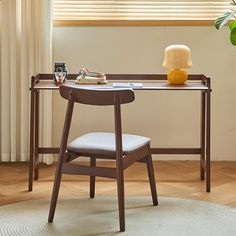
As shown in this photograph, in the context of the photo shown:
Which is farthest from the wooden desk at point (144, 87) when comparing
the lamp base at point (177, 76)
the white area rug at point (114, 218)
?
the white area rug at point (114, 218)

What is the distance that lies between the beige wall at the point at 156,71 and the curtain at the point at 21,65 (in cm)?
16

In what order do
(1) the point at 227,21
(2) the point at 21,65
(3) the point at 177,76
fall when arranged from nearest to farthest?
(3) the point at 177,76, (1) the point at 227,21, (2) the point at 21,65

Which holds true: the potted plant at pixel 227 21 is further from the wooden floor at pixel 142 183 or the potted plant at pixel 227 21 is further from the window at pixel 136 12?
the wooden floor at pixel 142 183

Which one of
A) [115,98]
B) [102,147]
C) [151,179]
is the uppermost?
[115,98]

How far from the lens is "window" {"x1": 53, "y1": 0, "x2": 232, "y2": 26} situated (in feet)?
14.7

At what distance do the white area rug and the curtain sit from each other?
103 cm

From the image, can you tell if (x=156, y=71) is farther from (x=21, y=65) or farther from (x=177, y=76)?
(x=21, y=65)

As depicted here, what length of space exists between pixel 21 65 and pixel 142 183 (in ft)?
3.96

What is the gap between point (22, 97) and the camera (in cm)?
445

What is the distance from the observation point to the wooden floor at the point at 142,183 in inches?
146

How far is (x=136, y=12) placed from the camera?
4.52 m

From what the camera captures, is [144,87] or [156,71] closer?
[144,87]

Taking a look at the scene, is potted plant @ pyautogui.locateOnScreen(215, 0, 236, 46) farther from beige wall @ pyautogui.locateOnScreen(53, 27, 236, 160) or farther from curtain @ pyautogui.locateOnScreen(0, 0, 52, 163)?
curtain @ pyautogui.locateOnScreen(0, 0, 52, 163)

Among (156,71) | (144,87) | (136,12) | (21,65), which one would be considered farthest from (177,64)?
(21,65)
